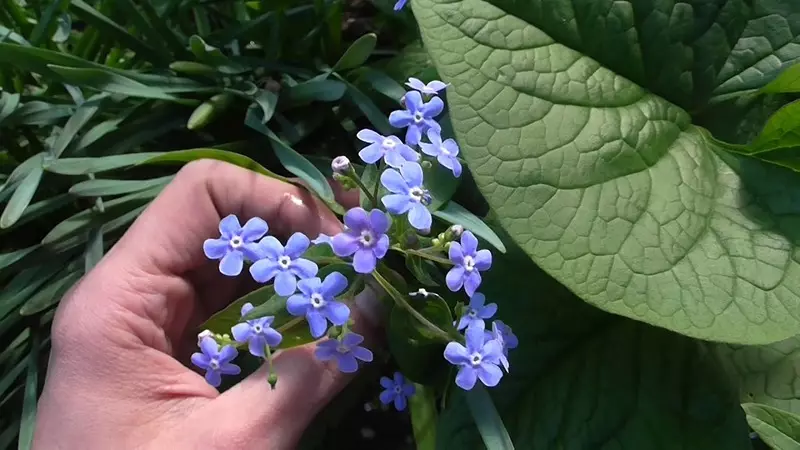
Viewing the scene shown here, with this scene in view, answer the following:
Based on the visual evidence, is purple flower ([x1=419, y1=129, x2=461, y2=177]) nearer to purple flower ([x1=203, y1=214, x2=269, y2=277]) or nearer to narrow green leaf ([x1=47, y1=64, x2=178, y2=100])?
purple flower ([x1=203, y1=214, x2=269, y2=277])

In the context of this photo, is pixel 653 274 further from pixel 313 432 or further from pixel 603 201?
pixel 313 432

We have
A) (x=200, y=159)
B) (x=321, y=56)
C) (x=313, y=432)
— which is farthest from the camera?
(x=321, y=56)

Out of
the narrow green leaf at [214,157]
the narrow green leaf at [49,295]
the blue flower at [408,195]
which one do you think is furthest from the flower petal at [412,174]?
the narrow green leaf at [49,295]

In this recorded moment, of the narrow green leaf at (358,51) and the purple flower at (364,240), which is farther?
the narrow green leaf at (358,51)

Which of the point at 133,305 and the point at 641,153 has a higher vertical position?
the point at 641,153

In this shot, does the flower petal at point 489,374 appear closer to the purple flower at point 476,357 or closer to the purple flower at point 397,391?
the purple flower at point 476,357

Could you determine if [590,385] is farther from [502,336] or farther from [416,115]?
[416,115]

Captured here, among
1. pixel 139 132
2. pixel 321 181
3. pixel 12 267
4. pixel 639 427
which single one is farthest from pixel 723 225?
pixel 12 267
